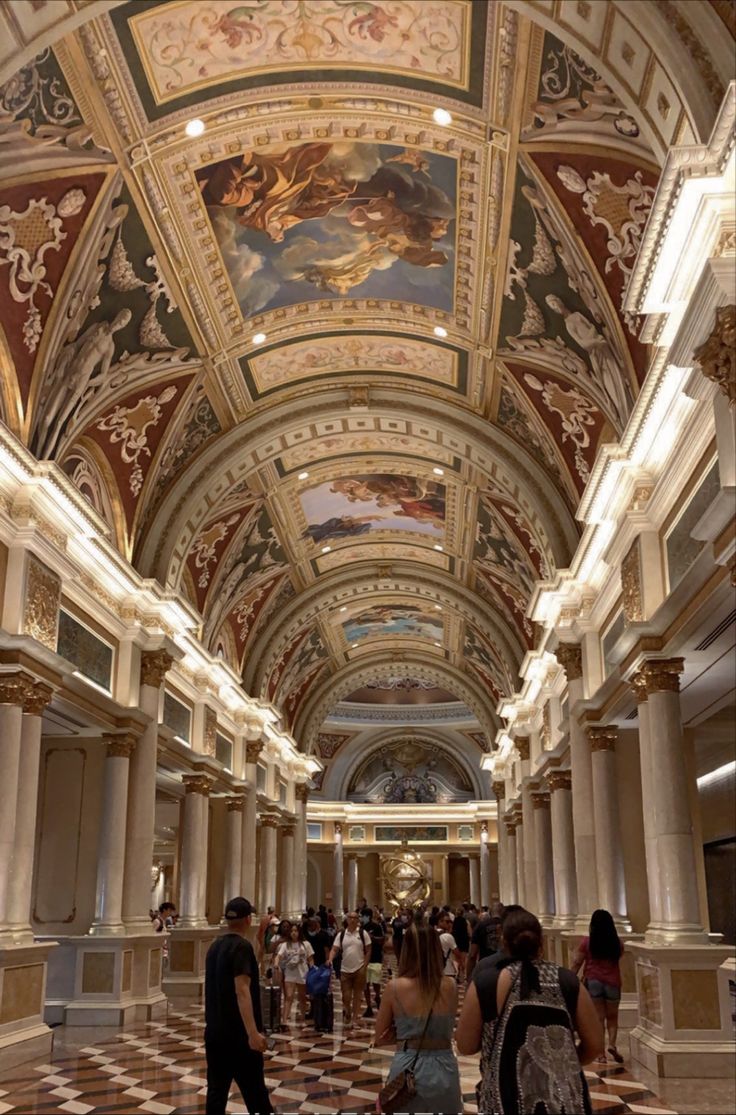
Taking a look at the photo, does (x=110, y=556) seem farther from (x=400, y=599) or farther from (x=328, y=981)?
(x=400, y=599)

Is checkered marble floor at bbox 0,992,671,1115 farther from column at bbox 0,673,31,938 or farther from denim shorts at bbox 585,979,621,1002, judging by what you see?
column at bbox 0,673,31,938

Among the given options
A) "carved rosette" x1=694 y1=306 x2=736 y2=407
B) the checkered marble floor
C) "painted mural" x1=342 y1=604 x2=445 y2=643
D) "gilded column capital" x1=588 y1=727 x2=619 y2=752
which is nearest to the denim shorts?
the checkered marble floor

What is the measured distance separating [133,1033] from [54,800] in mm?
3586

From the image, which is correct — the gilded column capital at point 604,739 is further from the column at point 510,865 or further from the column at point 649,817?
the column at point 510,865

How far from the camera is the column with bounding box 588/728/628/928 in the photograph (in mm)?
13648

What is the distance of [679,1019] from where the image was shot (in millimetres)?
9906

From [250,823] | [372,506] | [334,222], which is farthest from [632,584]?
[250,823]

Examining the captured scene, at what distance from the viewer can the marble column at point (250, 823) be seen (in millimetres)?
24552

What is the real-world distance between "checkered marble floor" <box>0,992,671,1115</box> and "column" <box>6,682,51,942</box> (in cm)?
149

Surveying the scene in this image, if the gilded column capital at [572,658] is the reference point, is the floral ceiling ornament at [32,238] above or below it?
above

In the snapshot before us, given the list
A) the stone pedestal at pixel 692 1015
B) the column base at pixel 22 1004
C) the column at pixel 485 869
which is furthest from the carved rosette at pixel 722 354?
the column at pixel 485 869

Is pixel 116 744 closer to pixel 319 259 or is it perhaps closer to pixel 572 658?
pixel 572 658

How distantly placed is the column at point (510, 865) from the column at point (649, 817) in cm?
1760

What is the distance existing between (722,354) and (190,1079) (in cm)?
797
